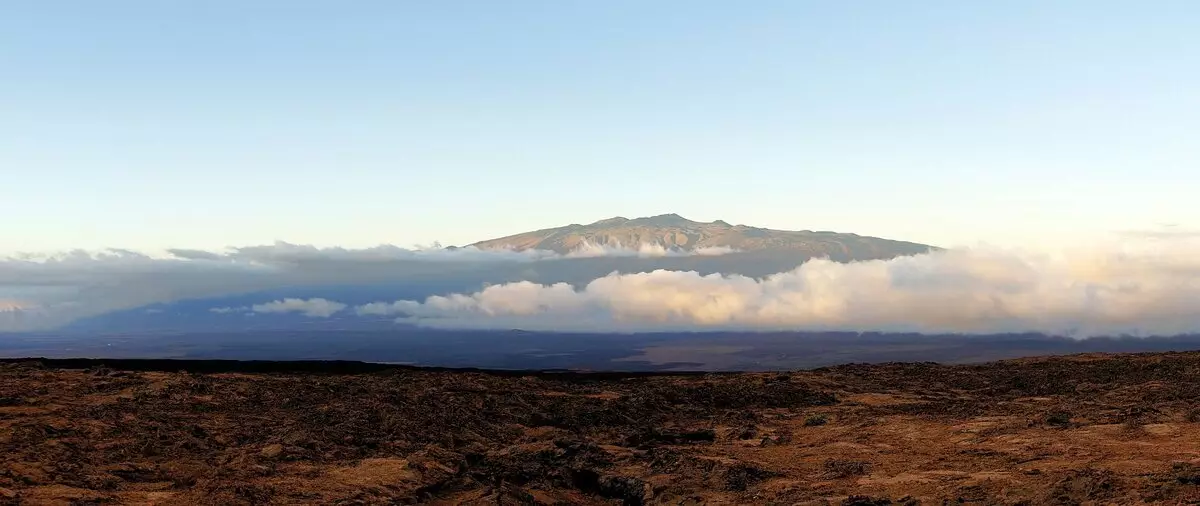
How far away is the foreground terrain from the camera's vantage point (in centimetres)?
2730

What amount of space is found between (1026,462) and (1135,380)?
38.0 meters

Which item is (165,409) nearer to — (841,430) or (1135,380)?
(841,430)

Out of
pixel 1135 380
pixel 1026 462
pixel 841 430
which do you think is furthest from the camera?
pixel 1135 380

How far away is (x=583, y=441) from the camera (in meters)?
37.8

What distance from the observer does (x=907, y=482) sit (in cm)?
2722

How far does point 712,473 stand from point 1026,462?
33.8 ft

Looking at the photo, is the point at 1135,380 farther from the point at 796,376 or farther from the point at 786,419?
the point at 786,419

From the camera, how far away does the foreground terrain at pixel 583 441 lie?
2730cm

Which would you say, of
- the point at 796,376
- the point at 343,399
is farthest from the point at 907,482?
the point at 796,376

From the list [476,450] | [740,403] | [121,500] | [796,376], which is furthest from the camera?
[796,376]

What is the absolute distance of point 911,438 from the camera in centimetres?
3834

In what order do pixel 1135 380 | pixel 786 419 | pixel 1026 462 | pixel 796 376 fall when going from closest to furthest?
pixel 1026 462 → pixel 786 419 → pixel 1135 380 → pixel 796 376

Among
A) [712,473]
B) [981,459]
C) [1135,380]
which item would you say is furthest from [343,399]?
[1135,380]

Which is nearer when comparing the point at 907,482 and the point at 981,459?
the point at 907,482
